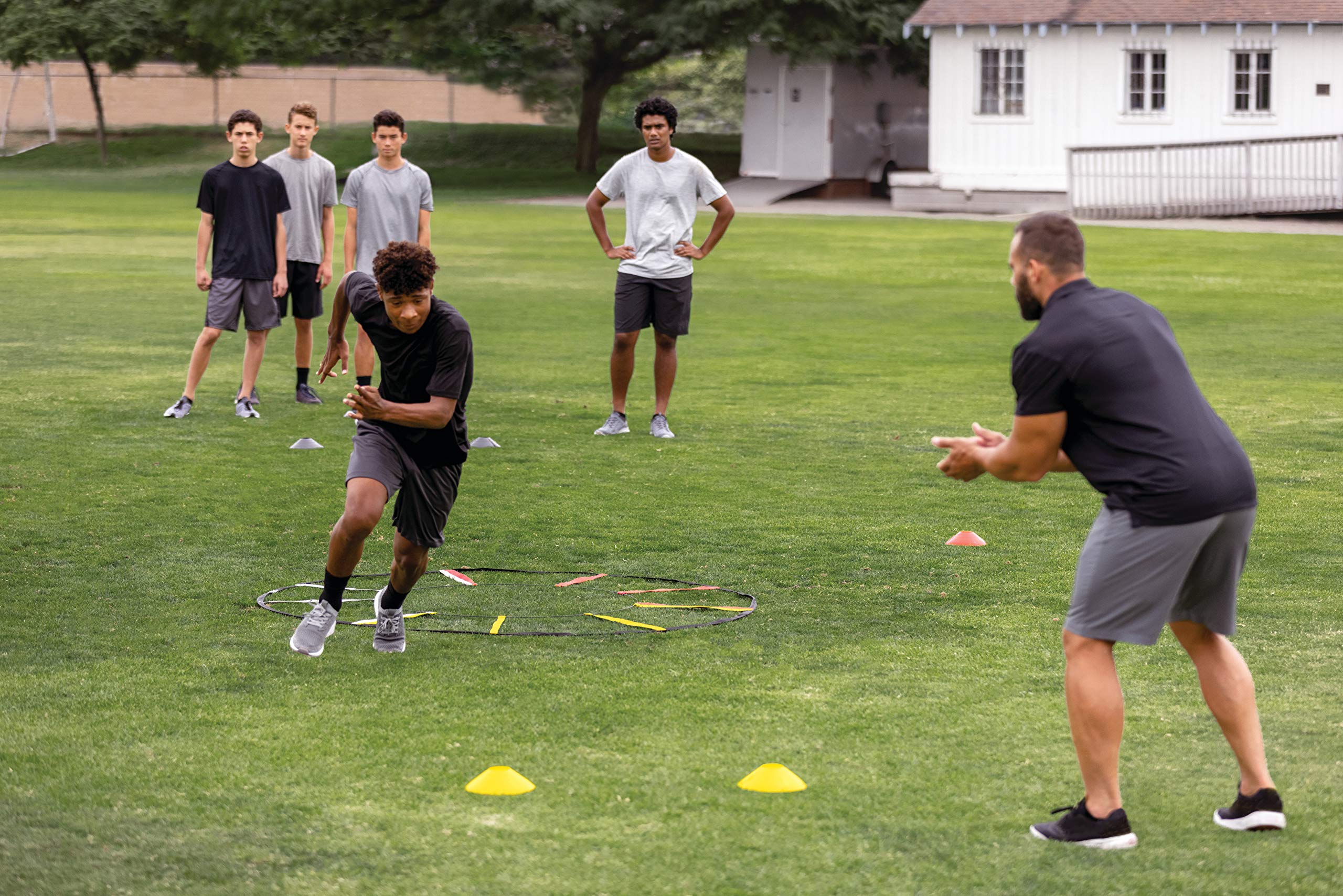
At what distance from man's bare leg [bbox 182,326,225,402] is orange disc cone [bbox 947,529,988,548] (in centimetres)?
594

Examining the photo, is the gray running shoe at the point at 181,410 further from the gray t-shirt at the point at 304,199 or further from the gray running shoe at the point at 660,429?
the gray running shoe at the point at 660,429

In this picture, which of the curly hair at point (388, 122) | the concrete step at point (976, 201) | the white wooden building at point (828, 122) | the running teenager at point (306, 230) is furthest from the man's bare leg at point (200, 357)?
the white wooden building at point (828, 122)

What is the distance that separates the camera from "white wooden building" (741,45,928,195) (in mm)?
47812

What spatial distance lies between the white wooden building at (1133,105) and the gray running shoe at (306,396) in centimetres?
2636

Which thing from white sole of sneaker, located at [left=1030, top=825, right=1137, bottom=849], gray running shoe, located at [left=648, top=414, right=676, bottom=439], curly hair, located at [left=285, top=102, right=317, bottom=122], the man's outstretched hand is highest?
curly hair, located at [left=285, top=102, right=317, bottom=122]

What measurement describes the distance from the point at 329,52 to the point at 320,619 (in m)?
61.9

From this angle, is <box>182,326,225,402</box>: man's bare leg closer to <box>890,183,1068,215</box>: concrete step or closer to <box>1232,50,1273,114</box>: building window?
<box>890,183,1068,215</box>: concrete step

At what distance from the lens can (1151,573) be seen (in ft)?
14.9

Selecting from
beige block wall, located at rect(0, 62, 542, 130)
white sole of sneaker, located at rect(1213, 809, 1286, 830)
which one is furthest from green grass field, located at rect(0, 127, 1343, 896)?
beige block wall, located at rect(0, 62, 542, 130)

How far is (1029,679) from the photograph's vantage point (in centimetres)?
632

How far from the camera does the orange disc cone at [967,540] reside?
8.66m

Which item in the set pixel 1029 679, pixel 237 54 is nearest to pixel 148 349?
pixel 1029 679

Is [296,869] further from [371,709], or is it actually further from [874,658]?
[874,658]

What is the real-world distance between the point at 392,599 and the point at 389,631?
0.13 m
